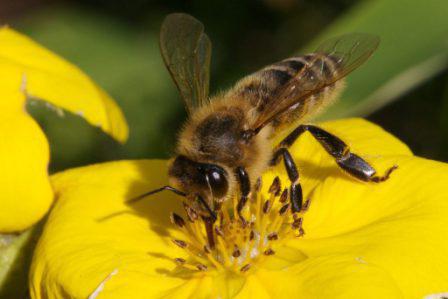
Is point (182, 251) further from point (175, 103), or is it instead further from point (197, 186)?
point (175, 103)

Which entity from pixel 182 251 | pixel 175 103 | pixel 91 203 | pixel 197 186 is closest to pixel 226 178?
pixel 197 186

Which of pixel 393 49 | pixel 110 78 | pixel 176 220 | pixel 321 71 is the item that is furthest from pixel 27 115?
pixel 110 78

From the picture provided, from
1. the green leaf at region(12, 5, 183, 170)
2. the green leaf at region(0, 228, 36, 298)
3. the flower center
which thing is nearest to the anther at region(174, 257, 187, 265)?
the flower center

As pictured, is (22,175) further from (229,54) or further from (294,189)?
(229,54)

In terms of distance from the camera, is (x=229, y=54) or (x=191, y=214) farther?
(x=229, y=54)

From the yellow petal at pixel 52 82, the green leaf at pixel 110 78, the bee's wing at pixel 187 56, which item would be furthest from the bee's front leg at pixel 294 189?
the green leaf at pixel 110 78

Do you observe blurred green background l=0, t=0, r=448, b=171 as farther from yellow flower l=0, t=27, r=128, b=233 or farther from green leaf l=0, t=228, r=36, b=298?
green leaf l=0, t=228, r=36, b=298
